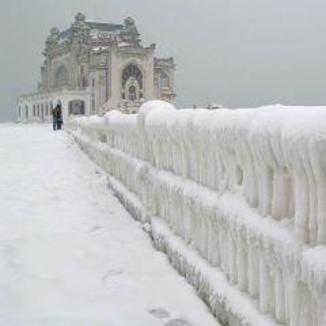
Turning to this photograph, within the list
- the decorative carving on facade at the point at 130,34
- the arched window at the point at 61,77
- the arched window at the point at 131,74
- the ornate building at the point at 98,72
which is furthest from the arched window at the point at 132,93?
the arched window at the point at 61,77

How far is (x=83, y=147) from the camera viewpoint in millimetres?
18375

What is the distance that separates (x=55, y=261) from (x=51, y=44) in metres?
88.0

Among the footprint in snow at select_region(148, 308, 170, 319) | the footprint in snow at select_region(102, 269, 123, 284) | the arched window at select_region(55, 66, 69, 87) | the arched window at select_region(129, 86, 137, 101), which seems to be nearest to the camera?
the footprint in snow at select_region(148, 308, 170, 319)

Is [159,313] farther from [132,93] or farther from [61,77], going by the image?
[61,77]

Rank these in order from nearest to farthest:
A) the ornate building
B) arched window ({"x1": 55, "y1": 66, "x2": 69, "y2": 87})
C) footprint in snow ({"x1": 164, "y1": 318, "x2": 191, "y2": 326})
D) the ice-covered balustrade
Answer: the ice-covered balustrade, footprint in snow ({"x1": 164, "y1": 318, "x2": 191, "y2": 326}), the ornate building, arched window ({"x1": 55, "y1": 66, "x2": 69, "y2": 87})

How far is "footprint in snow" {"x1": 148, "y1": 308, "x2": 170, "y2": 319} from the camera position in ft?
14.4

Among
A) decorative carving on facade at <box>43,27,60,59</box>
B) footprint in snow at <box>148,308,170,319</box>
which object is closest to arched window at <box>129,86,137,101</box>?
decorative carving on facade at <box>43,27,60,59</box>

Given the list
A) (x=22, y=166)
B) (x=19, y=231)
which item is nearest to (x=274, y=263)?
(x=19, y=231)

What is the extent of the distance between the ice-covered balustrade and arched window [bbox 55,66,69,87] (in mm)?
82727

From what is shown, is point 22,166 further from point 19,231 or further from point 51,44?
point 51,44

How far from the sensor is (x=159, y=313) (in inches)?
175

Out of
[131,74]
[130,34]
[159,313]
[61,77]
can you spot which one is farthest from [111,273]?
[61,77]

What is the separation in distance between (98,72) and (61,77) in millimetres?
12165

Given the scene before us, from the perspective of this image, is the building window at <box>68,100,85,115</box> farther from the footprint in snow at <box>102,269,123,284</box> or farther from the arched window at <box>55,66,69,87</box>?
the footprint in snow at <box>102,269,123,284</box>
